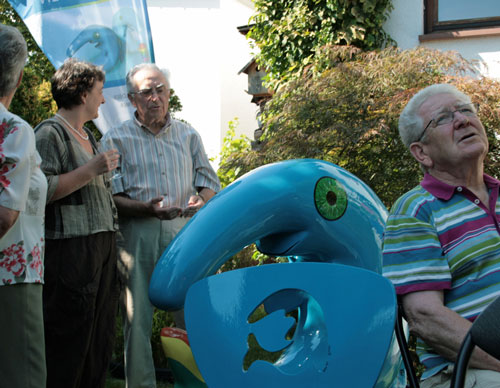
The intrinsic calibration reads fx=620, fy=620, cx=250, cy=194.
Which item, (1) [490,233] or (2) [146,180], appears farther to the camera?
(2) [146,180]

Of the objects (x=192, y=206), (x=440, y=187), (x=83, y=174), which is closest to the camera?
(x=440, y=187)

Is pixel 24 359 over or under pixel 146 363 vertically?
over

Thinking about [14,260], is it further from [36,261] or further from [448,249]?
[448,249]

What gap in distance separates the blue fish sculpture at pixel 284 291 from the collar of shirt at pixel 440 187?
287 millimetres

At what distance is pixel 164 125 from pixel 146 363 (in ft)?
4.39

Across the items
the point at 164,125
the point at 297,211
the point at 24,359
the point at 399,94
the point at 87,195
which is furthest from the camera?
the point at 399,94

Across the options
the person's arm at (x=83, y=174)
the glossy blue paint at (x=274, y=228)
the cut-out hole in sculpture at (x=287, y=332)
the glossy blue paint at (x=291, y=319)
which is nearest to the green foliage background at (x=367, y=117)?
the person's arm at (x=83, y=174)

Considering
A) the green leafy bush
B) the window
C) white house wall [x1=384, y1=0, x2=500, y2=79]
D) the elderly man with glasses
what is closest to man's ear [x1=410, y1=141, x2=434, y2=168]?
the elderly man with glasses

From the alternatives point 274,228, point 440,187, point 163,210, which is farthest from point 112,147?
point 440,187

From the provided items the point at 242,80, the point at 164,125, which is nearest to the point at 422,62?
the point at 164,125

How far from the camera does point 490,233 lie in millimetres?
1923

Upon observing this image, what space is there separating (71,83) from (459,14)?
5.52 m

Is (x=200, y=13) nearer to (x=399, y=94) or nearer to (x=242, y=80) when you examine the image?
(x=242, y=80)

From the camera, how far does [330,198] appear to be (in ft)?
7.15
